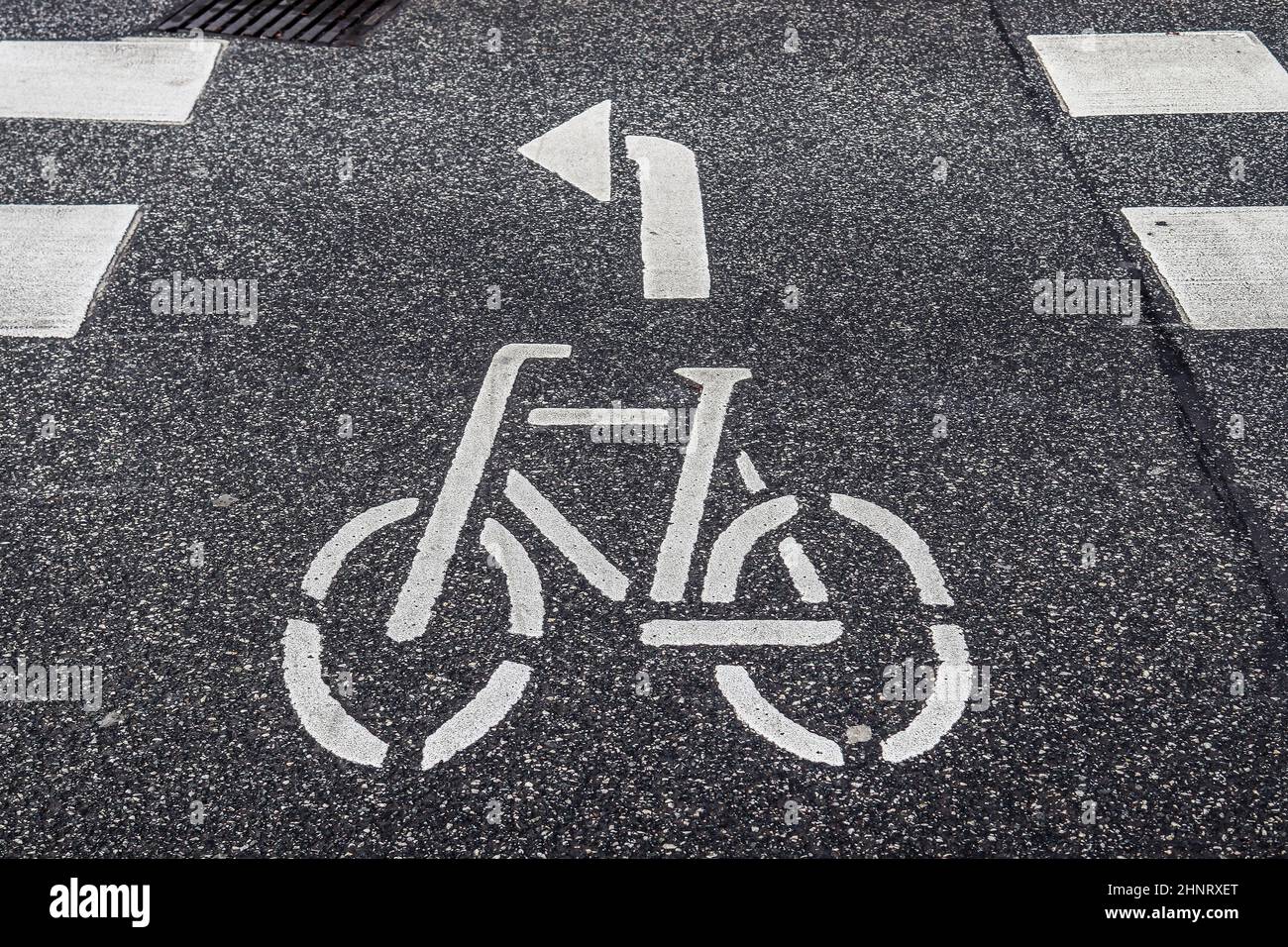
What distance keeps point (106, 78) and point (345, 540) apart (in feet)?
13.4

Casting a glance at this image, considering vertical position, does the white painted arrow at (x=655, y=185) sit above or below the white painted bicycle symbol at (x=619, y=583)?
above

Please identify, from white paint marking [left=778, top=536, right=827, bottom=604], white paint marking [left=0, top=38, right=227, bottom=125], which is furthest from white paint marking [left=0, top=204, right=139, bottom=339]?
white paint marking [left=778, top=536, right=827, bottom=604]

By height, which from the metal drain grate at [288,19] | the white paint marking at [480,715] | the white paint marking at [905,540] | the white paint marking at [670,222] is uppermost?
the metal drain grate at [288,19]

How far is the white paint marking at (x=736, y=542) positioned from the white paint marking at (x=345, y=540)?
99cm

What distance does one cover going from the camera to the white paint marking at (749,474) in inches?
173

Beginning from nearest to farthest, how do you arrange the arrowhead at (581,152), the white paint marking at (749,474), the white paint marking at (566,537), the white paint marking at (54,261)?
the white paint marking at (566,537) → the white paint marking at (749,474) → the white paint marking at (54,261) → the arrowhead at (581,152)

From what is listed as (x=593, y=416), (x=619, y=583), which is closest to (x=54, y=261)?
(x=593, y=416)

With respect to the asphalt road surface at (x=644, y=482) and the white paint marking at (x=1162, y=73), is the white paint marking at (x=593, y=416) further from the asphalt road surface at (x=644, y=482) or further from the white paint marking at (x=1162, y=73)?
the white paint marking at (x=1162, y=73)

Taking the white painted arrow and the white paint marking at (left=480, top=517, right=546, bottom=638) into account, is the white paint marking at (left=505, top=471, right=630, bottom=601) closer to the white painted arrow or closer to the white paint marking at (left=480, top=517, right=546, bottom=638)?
the white paint marking at (left=480, top=517, right=546, bottom=638)

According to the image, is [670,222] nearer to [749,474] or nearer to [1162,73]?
[749,474]

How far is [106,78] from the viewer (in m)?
7.03

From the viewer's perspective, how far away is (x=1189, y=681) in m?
3.71

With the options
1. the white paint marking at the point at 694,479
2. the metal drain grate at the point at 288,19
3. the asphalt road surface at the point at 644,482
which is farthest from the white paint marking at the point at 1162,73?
the metal drain grate at the point at 288,19

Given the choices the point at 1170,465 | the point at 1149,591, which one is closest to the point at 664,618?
the point at 1149,591
